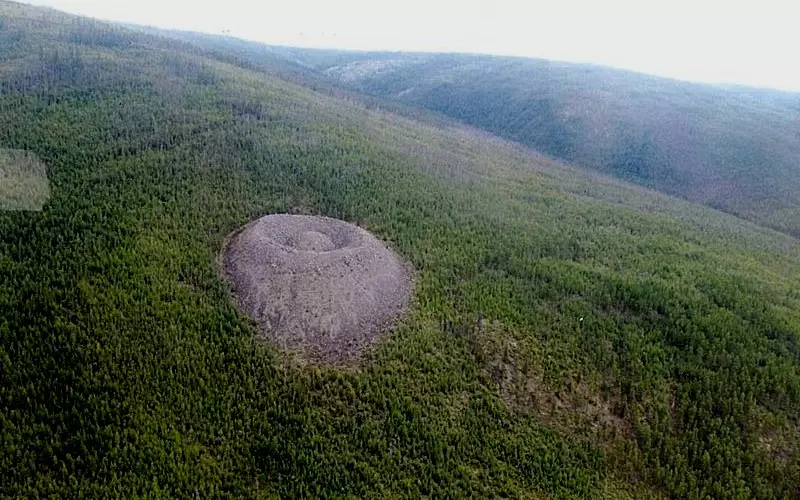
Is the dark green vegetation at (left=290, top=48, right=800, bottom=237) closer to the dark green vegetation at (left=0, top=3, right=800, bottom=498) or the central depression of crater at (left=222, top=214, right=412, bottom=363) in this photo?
the dark green vegetation at (left=0, top=3, right=800, bottom=498)

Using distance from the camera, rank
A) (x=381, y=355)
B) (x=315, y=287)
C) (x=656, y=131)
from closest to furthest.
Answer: (x=381, y=355), (x=315, y=287), (x=656, y=131)

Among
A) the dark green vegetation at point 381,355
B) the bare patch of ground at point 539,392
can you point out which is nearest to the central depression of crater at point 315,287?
the dark green vegetation at point 381,355

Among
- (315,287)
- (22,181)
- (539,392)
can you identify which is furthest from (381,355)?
(22,181)

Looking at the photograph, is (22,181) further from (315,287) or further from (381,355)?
(381,355)

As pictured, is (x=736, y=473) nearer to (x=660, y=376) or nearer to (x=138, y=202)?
(x=660, y=376)

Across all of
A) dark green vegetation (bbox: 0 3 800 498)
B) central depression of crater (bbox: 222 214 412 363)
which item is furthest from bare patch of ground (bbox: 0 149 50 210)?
central depression of crater (bbox: 222 214 412 363)
